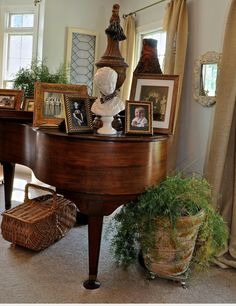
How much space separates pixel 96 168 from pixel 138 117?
1.67 feet

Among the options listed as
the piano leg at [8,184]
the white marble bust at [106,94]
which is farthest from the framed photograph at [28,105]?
the white marble bust at [106,94]

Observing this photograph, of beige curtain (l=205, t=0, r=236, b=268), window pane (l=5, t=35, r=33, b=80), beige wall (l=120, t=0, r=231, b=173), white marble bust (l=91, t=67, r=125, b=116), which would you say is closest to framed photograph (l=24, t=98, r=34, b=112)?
white marble bust (l=91, t=67, r=125, b=116)

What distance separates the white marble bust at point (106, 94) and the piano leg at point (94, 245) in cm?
68

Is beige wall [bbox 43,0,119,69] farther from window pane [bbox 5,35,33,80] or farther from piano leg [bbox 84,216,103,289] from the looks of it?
piano leg [bbox 84,216,103,289]

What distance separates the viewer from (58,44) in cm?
482

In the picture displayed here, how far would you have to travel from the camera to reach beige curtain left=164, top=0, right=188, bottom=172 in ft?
10.9

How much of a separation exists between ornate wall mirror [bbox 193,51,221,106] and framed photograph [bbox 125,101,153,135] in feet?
3.38

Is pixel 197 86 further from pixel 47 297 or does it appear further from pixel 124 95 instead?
pixel 47 297

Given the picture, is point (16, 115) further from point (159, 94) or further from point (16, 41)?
point (16, 41)

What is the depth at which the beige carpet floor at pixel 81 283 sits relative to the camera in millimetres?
2107

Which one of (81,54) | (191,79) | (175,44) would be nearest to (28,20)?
(81,54)

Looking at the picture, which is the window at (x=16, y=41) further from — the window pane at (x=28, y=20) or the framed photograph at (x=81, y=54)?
the framed photograph at (x=81, y=54)

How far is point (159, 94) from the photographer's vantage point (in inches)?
97.7

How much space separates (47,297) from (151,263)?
0.69 metres
